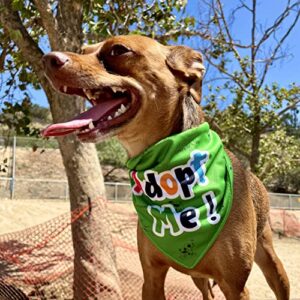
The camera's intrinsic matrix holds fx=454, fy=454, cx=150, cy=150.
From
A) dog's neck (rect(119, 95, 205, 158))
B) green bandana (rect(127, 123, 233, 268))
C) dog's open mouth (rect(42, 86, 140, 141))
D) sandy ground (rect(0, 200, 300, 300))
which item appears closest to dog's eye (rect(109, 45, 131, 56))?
dog's open mouth (rect(42, 86, 140, 141))

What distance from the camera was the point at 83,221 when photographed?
4.79m

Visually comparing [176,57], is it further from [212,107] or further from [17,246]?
[212,107]

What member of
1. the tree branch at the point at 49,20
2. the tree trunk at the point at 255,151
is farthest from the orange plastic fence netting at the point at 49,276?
the tree trunk at the point at 255,151

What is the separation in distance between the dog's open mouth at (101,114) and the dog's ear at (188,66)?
1.13 ft

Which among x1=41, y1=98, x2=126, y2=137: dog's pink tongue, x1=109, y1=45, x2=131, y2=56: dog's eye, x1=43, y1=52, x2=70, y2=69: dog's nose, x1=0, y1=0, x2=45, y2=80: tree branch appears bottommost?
x1=41, y1=98, x2=126, y2=137: dog's pink tongue

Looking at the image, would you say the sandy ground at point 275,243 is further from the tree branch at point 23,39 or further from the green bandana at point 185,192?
the tree branch at point 23,39

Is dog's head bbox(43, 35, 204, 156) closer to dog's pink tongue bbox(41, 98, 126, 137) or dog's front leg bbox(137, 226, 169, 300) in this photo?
dog's pink tongue bbox(41, 98, 126, 137)

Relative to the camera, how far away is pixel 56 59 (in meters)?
2.40

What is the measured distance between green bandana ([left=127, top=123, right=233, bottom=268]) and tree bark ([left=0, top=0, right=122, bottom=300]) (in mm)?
1917

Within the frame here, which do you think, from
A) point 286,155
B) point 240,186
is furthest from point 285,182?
point 240,186

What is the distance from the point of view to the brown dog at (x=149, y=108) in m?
2.48

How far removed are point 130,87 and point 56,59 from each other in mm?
430

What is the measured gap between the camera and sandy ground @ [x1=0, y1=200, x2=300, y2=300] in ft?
23.1

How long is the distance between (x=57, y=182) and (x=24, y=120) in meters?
15.4
